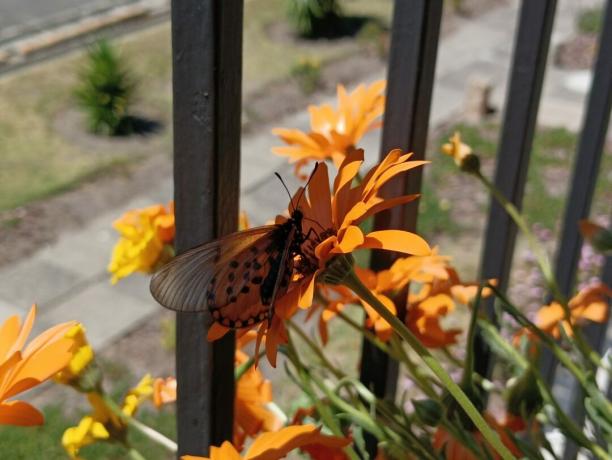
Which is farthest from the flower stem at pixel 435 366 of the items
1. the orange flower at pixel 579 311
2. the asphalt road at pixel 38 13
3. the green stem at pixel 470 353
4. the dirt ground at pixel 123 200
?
the asphalt road at pixel 38 13

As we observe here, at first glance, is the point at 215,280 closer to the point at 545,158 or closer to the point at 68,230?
the point at 68,230

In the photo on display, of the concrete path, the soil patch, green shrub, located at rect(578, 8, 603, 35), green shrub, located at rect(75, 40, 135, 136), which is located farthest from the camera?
green shrub, located at rect(578, 8, 603, 35)

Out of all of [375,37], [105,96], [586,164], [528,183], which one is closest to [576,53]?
[375,37]

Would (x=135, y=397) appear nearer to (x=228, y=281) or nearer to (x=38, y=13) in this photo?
(x=228, y=281)

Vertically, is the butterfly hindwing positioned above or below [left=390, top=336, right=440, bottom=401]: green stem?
above

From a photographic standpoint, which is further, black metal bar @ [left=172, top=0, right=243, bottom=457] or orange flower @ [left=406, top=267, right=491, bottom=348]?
orange flower @ [left=406, top=267, right=491, bottom=348]

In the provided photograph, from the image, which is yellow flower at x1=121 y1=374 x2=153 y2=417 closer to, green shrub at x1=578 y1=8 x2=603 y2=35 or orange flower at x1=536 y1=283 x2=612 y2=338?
orange flower at x1=536 y1=283 x2=612 y2=338

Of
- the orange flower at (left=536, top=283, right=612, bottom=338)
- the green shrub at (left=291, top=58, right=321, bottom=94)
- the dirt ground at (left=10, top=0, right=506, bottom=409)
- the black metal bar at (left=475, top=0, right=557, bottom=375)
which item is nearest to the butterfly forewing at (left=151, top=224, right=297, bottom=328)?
the orange flower at (left=536, top=283, right=612, bottom=338)
